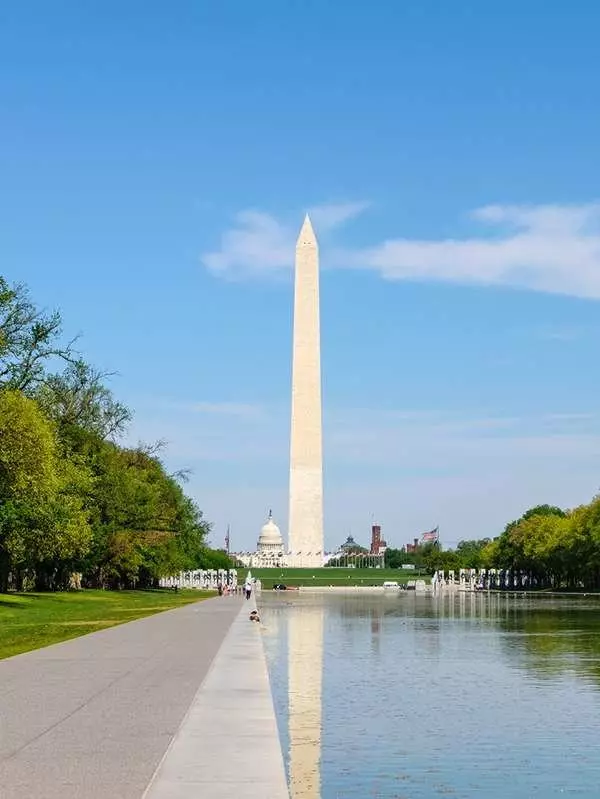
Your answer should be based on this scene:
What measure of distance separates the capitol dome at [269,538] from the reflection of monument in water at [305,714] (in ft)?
498

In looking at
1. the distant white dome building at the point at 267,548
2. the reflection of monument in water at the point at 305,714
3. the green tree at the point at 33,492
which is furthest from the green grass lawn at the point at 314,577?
the reflection of monument in water at the point at 305,714

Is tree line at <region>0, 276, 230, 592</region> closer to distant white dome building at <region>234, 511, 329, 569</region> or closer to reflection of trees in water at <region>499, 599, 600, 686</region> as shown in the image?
reflection of trees in water at <region>499, 599, 600, 686</region>

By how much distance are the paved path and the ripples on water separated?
1.36 metres

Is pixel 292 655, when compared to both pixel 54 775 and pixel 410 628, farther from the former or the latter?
pixel 54 775

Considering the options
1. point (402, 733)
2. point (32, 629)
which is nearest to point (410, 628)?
point (32, 629)

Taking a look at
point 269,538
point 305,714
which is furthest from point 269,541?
point 305,714

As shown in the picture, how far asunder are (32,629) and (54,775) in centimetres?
2256

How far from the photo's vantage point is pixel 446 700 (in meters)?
16.8

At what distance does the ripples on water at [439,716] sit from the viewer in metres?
11.0

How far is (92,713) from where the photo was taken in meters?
13.0

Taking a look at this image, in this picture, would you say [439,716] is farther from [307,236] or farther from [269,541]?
[269,541]

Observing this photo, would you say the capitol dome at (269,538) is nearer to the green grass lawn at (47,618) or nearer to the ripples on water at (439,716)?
the green grass lawn at (47,618)

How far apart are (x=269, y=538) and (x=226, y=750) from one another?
175m

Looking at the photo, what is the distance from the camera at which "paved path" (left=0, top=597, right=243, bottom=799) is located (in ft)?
30.2
